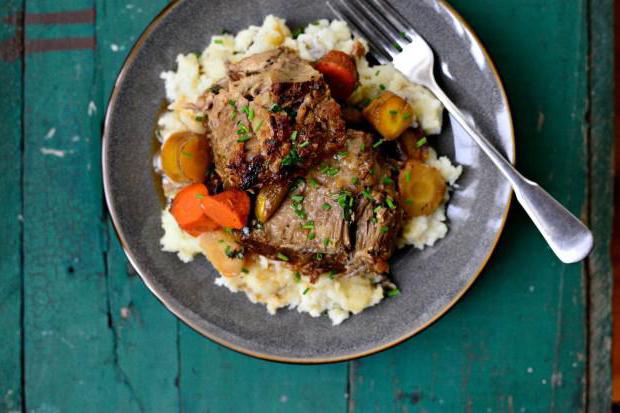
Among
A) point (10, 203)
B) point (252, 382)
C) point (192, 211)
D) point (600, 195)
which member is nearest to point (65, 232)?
point (10, 203)

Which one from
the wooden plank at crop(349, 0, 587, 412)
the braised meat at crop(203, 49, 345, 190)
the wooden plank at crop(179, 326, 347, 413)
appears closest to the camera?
the braised meat at crop(203, 49, 345, 190)

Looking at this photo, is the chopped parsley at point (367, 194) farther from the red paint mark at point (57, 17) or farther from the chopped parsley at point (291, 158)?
the red paint mark at point (57, 17)

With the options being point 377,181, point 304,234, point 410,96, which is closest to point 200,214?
point 304,234

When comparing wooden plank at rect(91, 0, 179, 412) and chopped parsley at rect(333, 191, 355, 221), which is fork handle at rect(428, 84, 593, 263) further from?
wooden plank at rect(91, 0, 179, 412)

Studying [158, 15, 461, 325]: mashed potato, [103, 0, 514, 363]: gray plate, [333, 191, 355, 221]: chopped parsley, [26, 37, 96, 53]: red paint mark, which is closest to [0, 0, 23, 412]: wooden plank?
[26, 37, 96, 53]: red paint mark

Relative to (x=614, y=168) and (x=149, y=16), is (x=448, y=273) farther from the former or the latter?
(x=149, y=16)
